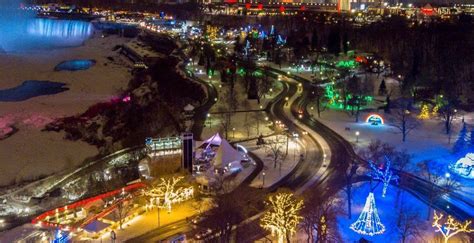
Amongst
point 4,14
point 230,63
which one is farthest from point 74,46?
point 230,63

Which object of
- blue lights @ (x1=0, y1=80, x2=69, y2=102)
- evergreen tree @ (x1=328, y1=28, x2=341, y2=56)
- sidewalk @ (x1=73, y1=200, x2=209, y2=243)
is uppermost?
evergreen tree @ (x1=328, y1=28, x2=341, y2=56)

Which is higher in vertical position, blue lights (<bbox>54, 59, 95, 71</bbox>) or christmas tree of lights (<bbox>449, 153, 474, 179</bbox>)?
blue lights (<bbox>54, 59, 95, 71</bbox>)

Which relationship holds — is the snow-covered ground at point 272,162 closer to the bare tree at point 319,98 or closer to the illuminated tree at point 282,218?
the illuminated tree at point 282,218

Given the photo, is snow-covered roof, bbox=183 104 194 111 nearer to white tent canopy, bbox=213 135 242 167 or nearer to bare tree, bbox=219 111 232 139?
bare tree, bbox=219 111 232 139

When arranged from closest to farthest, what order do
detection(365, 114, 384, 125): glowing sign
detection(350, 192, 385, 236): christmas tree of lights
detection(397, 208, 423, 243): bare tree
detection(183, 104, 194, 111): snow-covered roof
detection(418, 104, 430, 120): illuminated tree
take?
detection(397, 208, 423, 243): bare tree
detection(350, 192, 385, 236): christmas tree of lights
detection(365, 114, 384, 125): glowing sign
detection(418, 104, 430, 120): illuminated tree
detection(183, 104, 194, 111): snow-covered roof

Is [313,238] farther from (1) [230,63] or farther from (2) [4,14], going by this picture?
(2) [4,14]

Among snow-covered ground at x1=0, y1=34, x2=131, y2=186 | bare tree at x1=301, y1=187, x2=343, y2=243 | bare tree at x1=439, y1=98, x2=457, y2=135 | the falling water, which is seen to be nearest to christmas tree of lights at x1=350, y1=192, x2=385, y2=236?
bare tree at x1=301, y1=187, x2=343, y2=243
